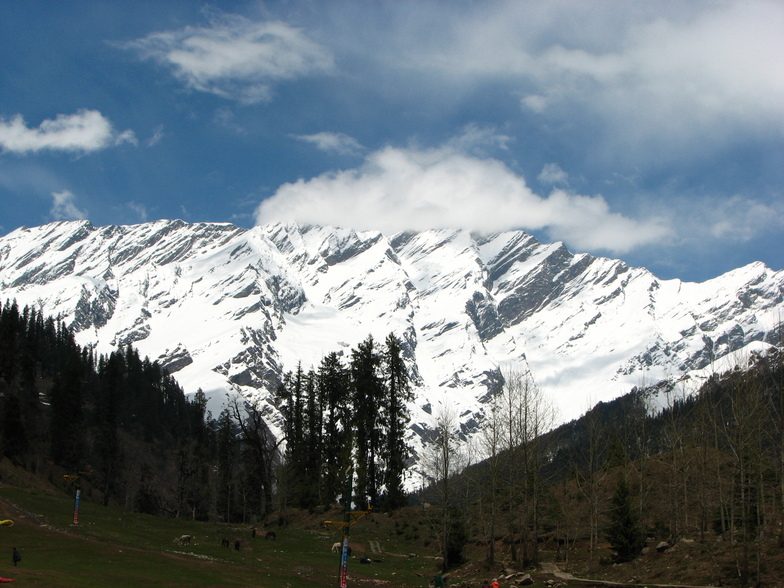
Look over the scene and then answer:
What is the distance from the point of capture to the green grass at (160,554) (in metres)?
33.0

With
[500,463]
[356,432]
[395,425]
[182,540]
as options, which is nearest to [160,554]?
[182,540]

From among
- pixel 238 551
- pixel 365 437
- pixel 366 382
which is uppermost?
pixel 366 382

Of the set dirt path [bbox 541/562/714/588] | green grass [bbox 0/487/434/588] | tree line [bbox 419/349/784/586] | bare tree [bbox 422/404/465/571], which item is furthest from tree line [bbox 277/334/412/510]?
dirt path [bbox 541/562/714/588]

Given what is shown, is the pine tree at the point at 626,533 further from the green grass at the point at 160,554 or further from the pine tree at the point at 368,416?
the pine tree at the point at 368,416

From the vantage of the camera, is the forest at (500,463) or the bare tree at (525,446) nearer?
the forest at (500,463)

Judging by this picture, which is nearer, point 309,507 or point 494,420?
point 494,420

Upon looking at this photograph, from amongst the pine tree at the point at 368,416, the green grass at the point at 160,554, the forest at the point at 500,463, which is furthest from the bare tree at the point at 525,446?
the pine tree at the point at 368,416

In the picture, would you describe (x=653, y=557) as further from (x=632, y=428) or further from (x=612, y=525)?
(x=632, y=428)

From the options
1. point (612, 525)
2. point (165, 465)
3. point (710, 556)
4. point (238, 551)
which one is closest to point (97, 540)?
point (238, 551)

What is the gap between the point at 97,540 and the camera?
4456 cm

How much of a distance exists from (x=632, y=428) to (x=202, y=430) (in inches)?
2399

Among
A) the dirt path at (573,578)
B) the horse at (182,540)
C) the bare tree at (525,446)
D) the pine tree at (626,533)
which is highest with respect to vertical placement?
the bare tree at (525,446)

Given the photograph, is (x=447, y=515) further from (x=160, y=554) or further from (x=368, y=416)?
(x=368, y=416)

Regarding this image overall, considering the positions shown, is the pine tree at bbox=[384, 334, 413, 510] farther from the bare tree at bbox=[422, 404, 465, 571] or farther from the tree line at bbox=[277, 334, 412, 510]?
the bare tree at bbox=[422, 404, 465, 571]
